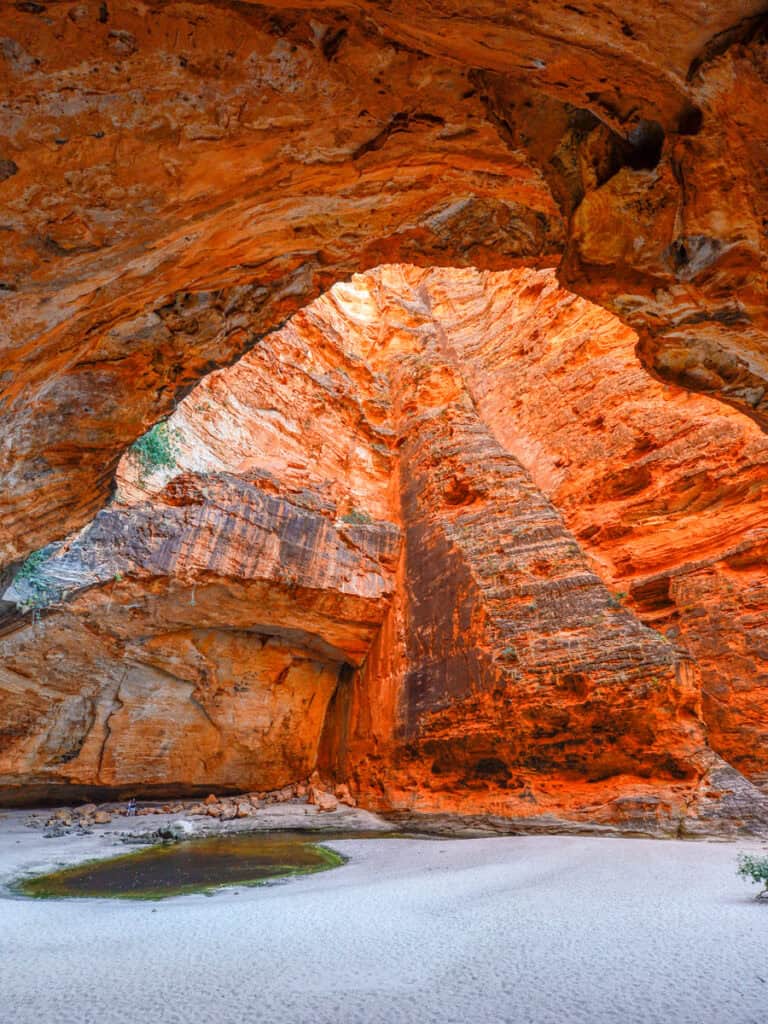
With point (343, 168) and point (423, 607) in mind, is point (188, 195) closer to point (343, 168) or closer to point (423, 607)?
point (343, 168)

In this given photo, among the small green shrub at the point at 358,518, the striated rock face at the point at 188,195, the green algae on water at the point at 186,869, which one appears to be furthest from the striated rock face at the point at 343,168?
the small green shrub at the point at 358,518

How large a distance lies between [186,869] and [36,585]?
5.62 metres

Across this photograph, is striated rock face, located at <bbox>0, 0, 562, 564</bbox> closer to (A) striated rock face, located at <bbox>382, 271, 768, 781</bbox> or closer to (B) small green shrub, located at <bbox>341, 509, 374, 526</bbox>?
(B) small green shrub, located at <bbox>341, 509, 374, 526</bbox>

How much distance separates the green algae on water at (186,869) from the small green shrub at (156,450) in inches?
268

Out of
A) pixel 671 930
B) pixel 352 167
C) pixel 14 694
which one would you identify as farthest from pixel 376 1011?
pixel 14 694

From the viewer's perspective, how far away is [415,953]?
9.16 ft

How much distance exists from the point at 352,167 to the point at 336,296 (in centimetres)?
1562

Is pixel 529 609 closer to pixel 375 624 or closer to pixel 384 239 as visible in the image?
pixel 375 624

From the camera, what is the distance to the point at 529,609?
985 centimetres

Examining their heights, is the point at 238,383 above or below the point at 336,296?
below

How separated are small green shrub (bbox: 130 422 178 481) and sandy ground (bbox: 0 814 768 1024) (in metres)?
8.14

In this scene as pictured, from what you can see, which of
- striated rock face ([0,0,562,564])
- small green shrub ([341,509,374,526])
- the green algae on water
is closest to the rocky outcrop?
small green shrub ([341,509,374,526])

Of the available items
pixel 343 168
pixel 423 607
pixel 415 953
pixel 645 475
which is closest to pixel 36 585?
pixel 423 607

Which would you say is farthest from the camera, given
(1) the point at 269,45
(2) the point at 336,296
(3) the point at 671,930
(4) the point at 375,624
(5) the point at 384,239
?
(2) the point at 336,296
